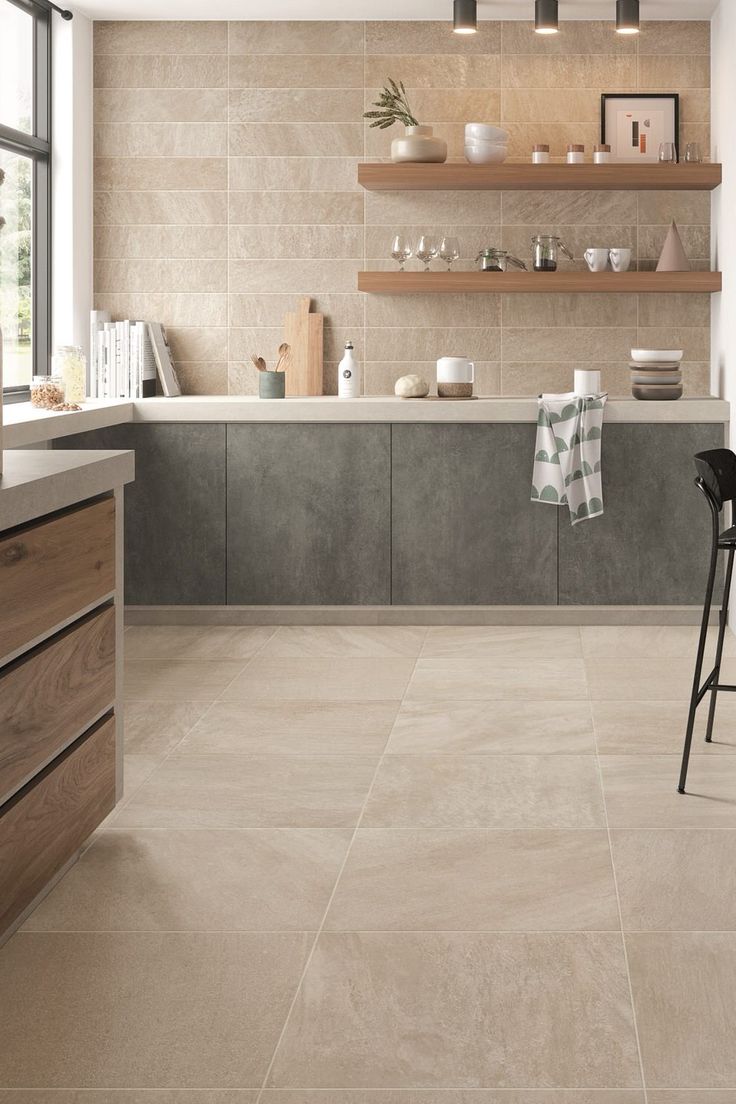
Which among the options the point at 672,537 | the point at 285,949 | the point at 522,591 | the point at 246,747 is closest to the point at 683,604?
the point at 672,537

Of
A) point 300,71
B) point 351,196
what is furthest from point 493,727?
point 300,71

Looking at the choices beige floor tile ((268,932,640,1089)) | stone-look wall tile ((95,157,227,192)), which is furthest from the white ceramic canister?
beige floor tile ((268,932,640,1089))

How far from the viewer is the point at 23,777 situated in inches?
102

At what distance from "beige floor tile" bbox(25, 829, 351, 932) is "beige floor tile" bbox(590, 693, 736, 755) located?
1121mm

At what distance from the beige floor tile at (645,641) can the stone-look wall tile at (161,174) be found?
2.74 metres

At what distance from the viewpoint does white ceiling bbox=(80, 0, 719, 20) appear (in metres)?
5.75

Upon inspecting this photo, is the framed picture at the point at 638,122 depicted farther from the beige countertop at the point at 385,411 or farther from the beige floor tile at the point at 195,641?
the beige floor tile at the point at 195,641

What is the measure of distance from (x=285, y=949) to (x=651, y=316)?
4.34 metres

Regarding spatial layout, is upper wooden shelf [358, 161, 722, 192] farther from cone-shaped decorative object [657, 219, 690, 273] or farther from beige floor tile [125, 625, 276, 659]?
beige floor tile [125, 625, 276, 659]

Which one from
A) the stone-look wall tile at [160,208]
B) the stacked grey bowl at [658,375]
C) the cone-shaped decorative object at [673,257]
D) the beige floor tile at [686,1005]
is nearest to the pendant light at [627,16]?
the cone-shaped decorative object at [673,257]

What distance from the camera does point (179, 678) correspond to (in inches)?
190

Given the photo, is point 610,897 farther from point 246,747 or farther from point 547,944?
point 246,747

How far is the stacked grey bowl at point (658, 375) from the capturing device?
5770 mm

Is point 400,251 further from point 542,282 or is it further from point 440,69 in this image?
point 440,69
